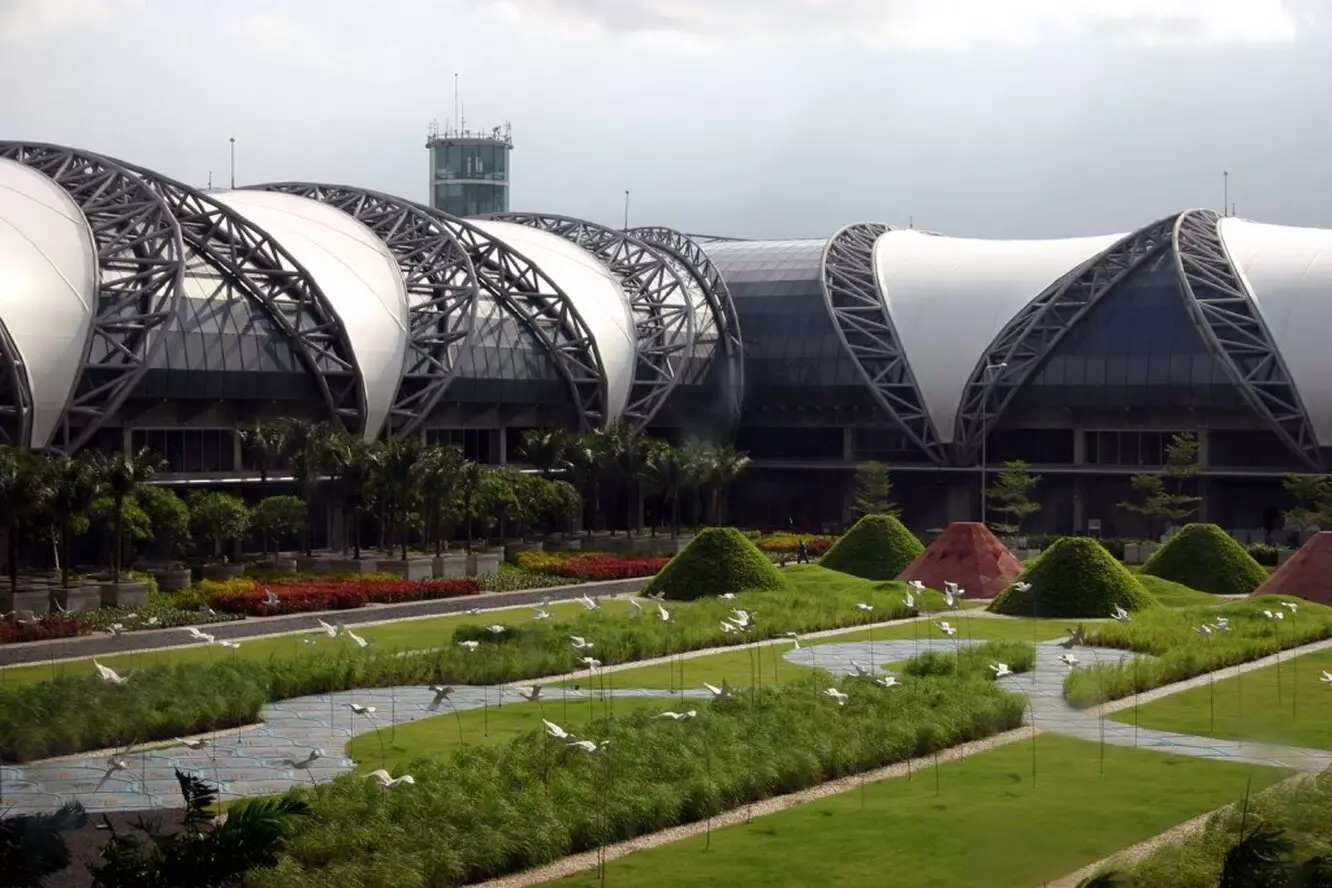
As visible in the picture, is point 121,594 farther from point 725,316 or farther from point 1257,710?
point 725,316

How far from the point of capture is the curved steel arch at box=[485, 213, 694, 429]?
93.4 meters

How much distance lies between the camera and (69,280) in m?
67.4

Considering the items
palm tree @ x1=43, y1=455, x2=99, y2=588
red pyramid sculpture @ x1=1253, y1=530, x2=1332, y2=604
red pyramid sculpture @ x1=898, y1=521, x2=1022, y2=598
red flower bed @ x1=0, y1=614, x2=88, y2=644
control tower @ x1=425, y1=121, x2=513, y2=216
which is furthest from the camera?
control tower @ x1=425, y1=121, x2=513, y2=216

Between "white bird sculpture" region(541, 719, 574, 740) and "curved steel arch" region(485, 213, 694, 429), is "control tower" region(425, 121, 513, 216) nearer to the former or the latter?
"curved steel arch" region(485, 213, 694, 429)

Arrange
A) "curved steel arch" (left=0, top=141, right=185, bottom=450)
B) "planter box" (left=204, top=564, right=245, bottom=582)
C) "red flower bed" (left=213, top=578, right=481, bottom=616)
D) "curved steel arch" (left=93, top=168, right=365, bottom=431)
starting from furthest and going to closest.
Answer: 1. "curved steel arch" (left=93, top=168, right=365, bottom=431)
2. "curved steel arch" (left=0, top=141, right=185, bottom=450)
3. "planter box" (left=204, top=564, right=245, bottom=582)
4. "red flower bed" (left=213, top=578, right=481, bottom=616)

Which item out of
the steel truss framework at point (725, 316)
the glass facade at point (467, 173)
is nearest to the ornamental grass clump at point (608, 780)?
the steel truss framework at point (725, 316)

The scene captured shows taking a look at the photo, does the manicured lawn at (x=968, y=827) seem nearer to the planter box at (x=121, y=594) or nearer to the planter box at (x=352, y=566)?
the planter box at (x=121, y=594)

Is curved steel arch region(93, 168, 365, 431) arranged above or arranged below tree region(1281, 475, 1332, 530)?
above

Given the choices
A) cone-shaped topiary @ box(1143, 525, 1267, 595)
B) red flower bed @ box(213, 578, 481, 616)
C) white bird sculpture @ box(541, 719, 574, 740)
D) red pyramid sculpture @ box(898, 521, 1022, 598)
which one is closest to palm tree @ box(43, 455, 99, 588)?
red flower bed @ box(213, 578, 481, 616)

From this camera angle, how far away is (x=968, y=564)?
66.1m

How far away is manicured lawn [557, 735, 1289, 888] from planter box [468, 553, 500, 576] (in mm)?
37649

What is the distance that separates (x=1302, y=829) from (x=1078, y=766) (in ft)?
26.3

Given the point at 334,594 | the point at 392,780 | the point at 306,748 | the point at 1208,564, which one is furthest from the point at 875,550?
the point at 392,780

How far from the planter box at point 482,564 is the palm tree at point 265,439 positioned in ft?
26.4
